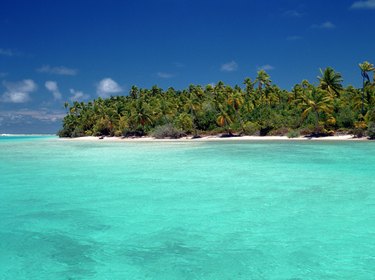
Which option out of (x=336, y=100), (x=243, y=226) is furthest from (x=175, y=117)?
(x=243, y=226)

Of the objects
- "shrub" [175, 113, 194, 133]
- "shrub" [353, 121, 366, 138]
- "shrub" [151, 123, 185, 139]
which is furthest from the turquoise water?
"shrub" [151, 123, 185, 139]

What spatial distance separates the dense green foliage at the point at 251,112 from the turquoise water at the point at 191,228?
39.9 meters

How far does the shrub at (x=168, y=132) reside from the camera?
70.9 metres

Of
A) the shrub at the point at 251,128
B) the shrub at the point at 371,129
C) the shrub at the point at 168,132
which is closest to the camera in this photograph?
the shrub at the point at 371,129

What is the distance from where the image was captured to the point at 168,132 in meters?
71.3

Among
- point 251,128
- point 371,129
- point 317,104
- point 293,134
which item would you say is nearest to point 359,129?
point 371,129

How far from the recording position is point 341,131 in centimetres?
5531

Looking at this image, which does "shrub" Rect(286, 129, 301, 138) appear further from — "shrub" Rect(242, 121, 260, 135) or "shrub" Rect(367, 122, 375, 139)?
"shrub" Rect(367, 122, 375, 139)

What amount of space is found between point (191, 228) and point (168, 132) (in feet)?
204

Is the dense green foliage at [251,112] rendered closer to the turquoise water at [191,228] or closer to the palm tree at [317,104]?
the palm tree at [317,104]

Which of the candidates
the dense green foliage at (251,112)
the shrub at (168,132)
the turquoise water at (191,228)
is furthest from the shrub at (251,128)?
the turquoise water at (191,228)

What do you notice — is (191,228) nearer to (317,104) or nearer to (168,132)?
(317,104)

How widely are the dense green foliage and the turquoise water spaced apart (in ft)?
131

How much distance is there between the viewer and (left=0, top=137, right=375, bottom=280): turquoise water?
6.72 meters
